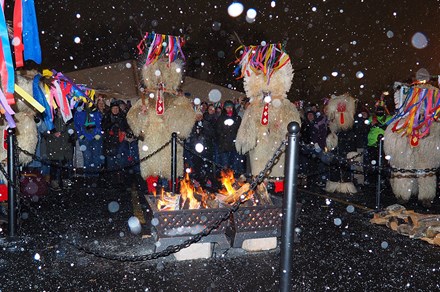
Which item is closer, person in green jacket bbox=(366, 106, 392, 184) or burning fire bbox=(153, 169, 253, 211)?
burning fire bbox=(153, 169, 253, 211)

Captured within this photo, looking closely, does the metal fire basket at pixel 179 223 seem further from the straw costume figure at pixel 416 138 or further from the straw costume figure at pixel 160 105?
the straw costume figure at pixel 416 138

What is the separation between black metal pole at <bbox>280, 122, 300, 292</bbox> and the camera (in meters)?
2.91

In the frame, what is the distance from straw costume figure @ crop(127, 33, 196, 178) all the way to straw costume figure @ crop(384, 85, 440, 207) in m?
3.49

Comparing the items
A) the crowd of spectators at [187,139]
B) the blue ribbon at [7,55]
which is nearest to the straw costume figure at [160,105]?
the crowd of spectators at [187,139]

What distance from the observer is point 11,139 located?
15.7 feet

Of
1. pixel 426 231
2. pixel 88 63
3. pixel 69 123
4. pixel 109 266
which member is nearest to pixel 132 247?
pixel 109 266

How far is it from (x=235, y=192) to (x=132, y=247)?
131 cm

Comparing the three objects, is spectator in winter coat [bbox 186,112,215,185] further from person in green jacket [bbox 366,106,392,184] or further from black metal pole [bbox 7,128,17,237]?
black metal pole [bbox 7,128,17,237]

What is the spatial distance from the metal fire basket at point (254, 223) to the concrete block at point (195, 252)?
279mm

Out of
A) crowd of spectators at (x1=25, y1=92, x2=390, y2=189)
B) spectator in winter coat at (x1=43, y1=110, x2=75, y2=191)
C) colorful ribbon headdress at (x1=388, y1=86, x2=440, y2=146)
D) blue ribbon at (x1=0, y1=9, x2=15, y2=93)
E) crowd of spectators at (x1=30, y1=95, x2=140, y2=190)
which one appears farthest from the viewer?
crowd of spectators at (x1=25, y1=92, x2=390, y2=189)

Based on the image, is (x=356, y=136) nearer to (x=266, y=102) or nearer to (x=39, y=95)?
(x=266, y=102)

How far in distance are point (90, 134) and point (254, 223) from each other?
5.94 metres

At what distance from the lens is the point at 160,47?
7.03 m

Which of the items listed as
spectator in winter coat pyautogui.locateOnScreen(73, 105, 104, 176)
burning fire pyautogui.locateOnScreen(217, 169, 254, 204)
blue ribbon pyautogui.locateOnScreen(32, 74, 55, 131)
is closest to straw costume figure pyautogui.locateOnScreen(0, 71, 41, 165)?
blue ribbon pyautogui.locateOnScreen(32, 74, 55, 131)
